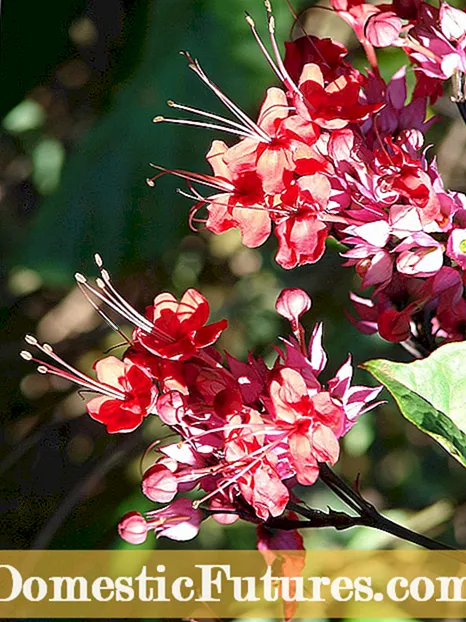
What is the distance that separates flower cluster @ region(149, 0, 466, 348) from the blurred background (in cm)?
33

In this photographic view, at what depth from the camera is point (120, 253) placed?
0.73 metres

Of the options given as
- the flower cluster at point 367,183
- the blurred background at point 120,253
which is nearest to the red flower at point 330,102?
the flower cluster at point 367,183

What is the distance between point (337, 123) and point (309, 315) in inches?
17.0

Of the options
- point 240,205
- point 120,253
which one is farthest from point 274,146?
point 120,253

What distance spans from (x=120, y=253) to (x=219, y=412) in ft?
1.30

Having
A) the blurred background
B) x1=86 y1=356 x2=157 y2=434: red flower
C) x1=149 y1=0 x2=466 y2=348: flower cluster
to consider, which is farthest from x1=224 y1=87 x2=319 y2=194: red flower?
the blurred background

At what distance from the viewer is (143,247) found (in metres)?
0.74

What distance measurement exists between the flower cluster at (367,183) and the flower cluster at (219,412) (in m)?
0.04

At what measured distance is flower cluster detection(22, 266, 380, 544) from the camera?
0.36m

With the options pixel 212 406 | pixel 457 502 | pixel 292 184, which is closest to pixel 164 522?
pixel 212 406

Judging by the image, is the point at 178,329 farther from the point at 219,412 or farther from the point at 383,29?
the point at 383,29

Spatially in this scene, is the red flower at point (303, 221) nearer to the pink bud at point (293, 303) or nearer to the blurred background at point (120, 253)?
the pink bud at point (293, 303)

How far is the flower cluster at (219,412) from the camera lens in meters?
0.36

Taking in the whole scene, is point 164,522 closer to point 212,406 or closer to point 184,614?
point 212,406
